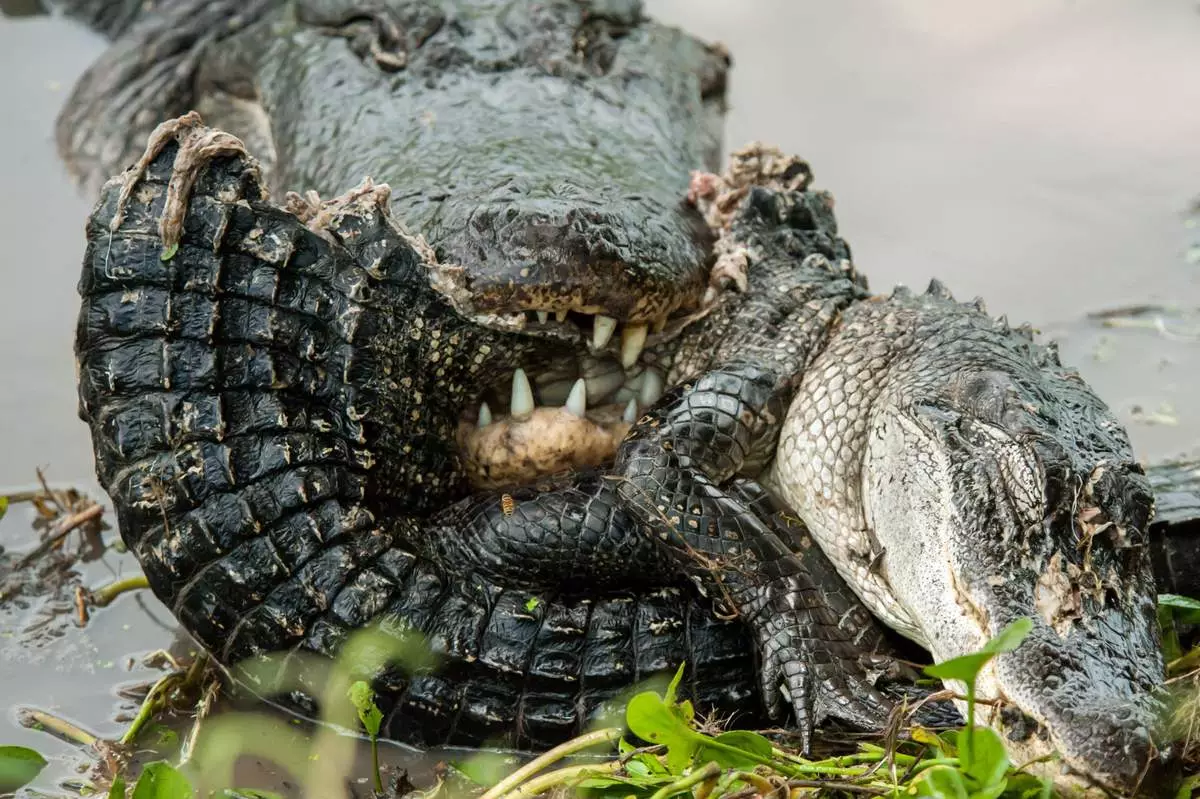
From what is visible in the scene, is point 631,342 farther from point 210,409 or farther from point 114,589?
point 114,589

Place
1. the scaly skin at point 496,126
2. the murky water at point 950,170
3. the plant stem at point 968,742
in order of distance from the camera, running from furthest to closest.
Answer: the murky water at point 950,170, the scaly skin at point 496,126, the plant stem at point 968,742

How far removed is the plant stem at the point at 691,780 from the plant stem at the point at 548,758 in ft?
0.89

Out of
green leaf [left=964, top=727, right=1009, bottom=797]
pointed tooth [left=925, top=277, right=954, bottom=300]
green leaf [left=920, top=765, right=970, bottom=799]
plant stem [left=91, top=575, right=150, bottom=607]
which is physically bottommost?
plant stem [left=91, top=575, right=150, bottom=607]

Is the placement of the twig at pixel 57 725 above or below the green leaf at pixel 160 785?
below

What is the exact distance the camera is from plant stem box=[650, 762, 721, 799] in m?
2.43

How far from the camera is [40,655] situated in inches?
133

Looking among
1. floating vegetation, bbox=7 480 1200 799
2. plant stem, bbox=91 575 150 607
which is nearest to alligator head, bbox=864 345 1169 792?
floating vegetation, bbox=7 480 1200 799

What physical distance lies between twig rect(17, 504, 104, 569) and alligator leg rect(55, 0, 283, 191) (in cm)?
186

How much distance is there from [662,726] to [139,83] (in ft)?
12.7

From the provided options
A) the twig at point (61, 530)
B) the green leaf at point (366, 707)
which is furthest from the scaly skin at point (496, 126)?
the twig at point (61, 530)

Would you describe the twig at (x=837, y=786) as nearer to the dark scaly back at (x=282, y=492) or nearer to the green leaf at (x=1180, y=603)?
the dark scaly back at (x=282, y=492)

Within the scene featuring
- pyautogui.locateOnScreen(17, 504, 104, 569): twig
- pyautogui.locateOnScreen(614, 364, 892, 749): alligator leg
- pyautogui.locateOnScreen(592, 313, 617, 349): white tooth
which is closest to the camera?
pyautogui.locateOnScreen(614, 364, 892, 749): alligator leg

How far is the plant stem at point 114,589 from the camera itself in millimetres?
3582

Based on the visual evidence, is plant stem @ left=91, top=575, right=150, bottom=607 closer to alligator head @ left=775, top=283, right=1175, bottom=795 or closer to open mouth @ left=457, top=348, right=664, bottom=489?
open mouth @ left=457, top=348, right=664, bottom=489
